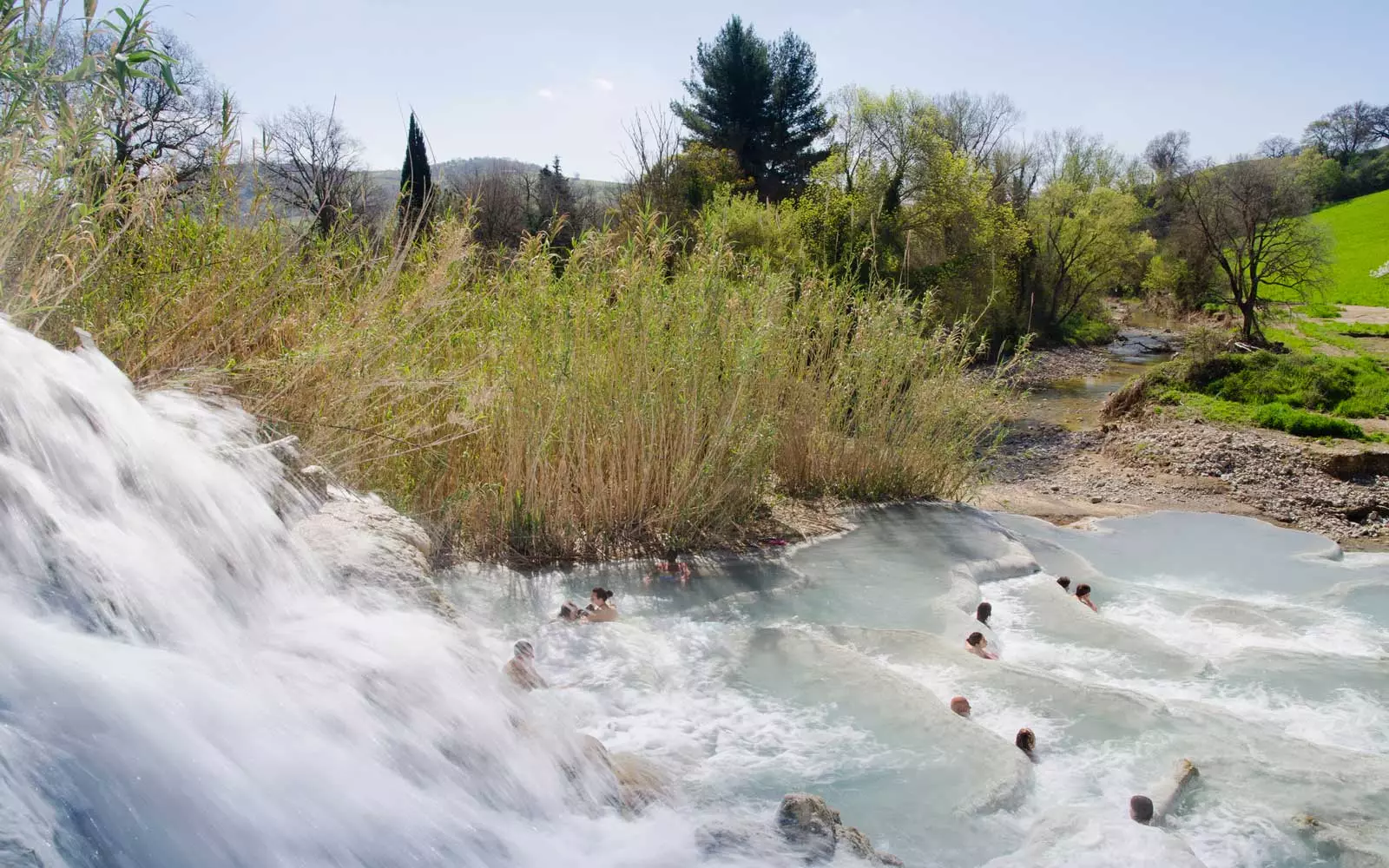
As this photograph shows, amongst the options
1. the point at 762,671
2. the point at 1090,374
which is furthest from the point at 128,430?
the point at 1090,374

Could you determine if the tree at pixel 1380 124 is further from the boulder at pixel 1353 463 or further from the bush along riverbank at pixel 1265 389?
the boulder at pixel 1353 463

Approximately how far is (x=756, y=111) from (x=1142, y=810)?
30281mm

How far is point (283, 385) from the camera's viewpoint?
4.22 meters

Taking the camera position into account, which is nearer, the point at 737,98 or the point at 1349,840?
the point at 1349,840

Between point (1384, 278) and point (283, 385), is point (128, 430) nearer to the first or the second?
point (283, 385)

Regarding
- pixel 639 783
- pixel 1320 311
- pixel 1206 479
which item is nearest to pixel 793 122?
pixel 1320 311

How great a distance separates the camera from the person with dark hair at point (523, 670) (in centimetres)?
334

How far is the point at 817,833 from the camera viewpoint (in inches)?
103

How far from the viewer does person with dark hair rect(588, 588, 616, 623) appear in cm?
430

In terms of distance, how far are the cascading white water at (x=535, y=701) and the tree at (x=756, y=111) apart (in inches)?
1064

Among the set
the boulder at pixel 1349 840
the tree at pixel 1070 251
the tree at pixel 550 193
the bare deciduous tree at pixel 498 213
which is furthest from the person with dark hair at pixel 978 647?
the tree at pixel 1070 251

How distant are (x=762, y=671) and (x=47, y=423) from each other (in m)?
2.82

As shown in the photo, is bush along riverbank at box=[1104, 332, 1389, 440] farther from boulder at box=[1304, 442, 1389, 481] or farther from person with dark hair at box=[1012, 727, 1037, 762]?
person with dark hair at box=[1012, 727, 1037, 762]

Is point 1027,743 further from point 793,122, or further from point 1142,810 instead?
point 793,122
